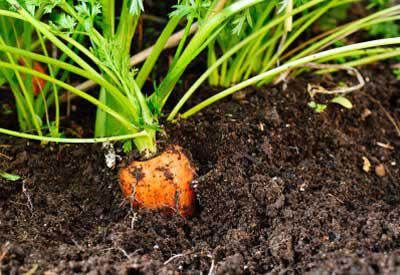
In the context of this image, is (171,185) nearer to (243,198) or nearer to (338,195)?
(243,198)

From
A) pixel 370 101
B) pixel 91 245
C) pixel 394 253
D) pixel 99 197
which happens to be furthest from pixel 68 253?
pixel 370 101

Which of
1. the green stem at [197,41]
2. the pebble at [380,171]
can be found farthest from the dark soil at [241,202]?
the green stem at [197,41]

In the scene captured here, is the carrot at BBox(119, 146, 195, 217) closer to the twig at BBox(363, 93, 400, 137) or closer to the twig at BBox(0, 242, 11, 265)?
the twig at BBox(0, 242, 11, 265)

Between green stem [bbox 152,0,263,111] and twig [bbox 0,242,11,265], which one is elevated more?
green stem [bbox 152,0,263,111]

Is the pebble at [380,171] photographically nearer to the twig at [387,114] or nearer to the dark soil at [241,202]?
the dark soil at [241,202]

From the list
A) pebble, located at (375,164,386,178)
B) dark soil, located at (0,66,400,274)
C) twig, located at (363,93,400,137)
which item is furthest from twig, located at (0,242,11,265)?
twig, located at (363,93,400,137)
